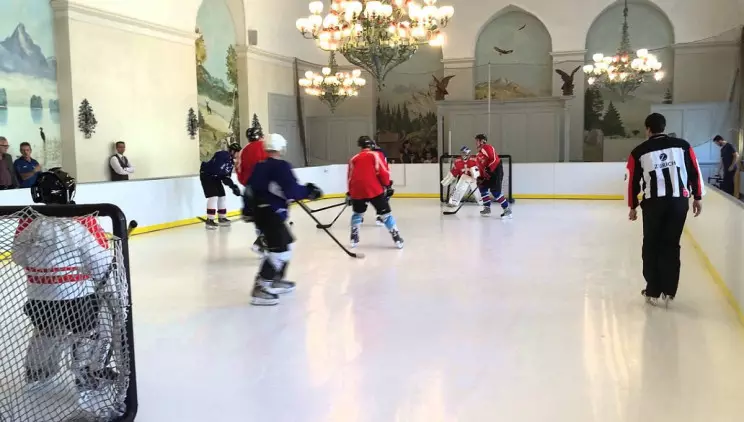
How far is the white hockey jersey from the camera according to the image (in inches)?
101

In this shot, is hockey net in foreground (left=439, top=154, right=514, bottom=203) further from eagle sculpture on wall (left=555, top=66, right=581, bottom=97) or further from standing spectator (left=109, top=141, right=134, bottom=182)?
standing spectator (left=109, top=141, right=134, bottom=182)

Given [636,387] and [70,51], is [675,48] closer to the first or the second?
[70,51]

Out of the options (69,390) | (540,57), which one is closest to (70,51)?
(69,390)

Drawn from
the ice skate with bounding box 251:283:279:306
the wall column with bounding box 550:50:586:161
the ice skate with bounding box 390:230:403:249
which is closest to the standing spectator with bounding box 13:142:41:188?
the ice skate with bounding box 390:230:403:249

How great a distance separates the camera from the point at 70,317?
8.86 feet

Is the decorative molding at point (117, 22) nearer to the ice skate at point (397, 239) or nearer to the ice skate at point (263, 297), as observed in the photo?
the ice skate at point (397, 239)

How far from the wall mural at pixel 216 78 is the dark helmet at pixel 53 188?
10.9 metres

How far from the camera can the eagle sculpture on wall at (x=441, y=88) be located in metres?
16.9

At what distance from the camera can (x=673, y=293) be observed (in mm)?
4602

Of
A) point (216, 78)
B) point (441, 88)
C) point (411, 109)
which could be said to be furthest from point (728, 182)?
point (411, 109)

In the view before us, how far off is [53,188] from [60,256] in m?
0.35

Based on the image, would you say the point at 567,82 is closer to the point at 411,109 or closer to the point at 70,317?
the point at 411,109

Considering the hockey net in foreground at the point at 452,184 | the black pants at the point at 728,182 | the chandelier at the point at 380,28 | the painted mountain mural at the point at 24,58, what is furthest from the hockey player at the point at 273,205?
the hockey net in foreground at the point at 452,184

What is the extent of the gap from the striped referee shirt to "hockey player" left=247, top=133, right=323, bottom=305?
235 centimetres
